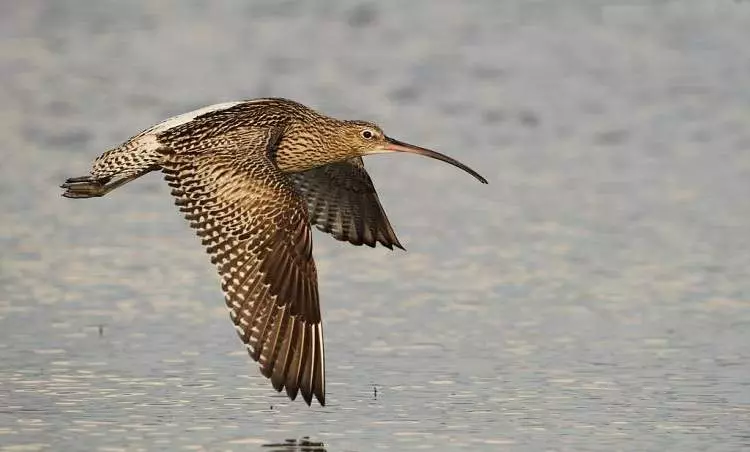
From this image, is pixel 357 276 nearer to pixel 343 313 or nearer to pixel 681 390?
pixel 343 313

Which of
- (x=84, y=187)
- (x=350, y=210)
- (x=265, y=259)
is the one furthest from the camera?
(x=350, y=210)

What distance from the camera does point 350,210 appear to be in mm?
10375

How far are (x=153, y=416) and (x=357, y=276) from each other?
3.03 metres

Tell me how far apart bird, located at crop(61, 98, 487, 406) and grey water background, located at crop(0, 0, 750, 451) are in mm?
344

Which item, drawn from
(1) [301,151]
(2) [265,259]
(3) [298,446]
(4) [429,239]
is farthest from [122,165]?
(4) [429,239]

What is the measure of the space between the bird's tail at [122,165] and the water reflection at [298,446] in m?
1.92

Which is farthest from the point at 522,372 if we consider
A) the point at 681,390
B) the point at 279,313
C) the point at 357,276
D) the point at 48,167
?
the point at 48,167

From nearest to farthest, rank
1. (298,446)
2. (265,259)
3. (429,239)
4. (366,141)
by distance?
1. (298,446)
2. (265,259)
3. (366,141)
4. (429,239)

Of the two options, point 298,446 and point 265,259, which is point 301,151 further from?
point 298,446

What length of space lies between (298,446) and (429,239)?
4.33 metres

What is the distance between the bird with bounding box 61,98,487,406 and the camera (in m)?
8.35

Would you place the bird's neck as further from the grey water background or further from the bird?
the grey water background

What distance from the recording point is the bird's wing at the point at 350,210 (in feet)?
34.0

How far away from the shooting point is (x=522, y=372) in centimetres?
911
